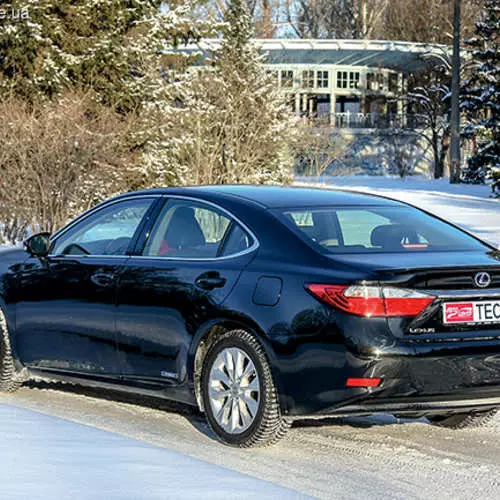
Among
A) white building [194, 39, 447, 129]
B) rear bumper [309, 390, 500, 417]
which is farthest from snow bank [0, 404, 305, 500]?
white building [194, 39, 447, 129]

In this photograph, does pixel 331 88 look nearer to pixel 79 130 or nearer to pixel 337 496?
pixel 79 130

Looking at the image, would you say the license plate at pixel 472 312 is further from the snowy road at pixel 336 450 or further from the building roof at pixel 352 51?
the building roof at pixel 352 51

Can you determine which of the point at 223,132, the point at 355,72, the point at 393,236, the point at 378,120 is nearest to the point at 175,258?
the point at 393,236

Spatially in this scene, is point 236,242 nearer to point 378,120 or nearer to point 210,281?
point 210,281

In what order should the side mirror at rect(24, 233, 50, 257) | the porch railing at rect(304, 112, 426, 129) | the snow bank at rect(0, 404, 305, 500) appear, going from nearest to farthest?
the snow bank at rect(0, 404, 305, 500), the side mirror at rect(24, 233, 50, 257), the porch railing at rect(304, 112, 426, 129)

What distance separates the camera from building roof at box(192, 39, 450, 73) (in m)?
71.2

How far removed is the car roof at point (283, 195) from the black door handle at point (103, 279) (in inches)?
25.2

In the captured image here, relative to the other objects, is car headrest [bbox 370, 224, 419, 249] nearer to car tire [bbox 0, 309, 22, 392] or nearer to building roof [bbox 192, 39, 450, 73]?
car tire [bbox 0, 309, 22, 392]

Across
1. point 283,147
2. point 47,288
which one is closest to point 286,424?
point 47,288

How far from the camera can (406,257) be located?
6.61 m

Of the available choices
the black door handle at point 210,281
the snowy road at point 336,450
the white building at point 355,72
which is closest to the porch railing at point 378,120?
the white building at point 355,72

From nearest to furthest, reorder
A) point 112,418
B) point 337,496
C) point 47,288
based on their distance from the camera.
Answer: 1. point 337,496
2. point 112,418
3. point 47,288

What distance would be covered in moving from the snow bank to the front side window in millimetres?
1247

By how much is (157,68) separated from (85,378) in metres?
26.4
